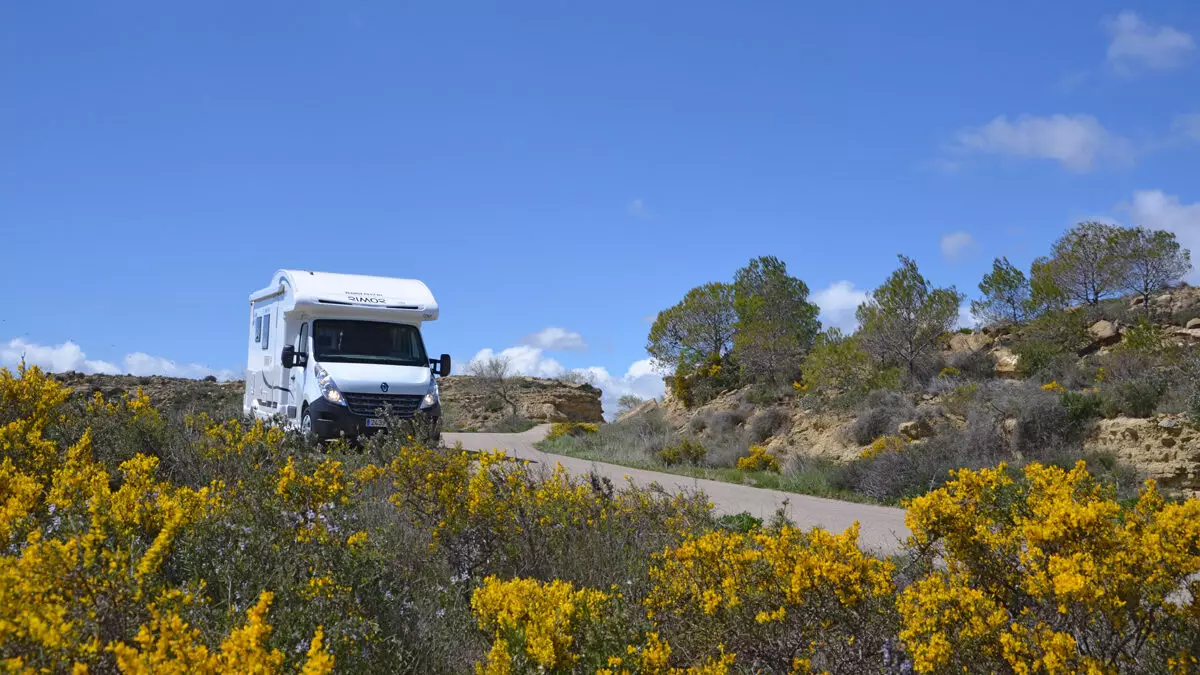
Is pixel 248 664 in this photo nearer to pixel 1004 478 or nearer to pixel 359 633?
pixel 359 633

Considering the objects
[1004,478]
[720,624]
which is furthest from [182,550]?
[1004,478]

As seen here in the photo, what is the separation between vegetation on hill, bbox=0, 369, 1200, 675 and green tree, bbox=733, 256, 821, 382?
2429cm

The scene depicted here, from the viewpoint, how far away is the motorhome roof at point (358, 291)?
14.2 meters

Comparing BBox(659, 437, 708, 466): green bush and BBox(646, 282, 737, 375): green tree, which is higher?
BBox(646, 282, 737, 375): green tree

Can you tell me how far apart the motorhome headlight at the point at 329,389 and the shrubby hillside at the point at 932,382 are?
6.67 meters

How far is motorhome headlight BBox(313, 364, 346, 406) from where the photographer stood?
13336 mm

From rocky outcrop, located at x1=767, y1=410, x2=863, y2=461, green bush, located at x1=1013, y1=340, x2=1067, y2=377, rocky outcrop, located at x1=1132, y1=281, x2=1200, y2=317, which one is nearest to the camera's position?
rocky outcrop, located at x1=767, y1=410, x2=863, y2=461

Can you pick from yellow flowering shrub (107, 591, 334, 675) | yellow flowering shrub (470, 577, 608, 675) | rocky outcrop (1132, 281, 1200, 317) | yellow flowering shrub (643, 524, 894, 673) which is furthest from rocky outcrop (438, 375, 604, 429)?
yellow flowering shrub (107, 591, 334, 675)

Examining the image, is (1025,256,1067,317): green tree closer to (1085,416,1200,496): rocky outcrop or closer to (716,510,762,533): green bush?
(1085,416,1200,496): rocky outcrop

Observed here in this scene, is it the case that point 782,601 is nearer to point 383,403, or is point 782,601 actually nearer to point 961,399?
point 383,403

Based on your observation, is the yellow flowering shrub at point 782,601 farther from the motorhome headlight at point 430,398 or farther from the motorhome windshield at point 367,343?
the motorhome windshield at point 367,343

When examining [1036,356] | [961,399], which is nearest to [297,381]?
[961,399]

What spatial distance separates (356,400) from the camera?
1352cm

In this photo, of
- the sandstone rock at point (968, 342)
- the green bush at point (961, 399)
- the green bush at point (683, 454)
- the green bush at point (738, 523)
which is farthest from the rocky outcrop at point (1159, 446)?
the sandstone rock at point (968, 342)
